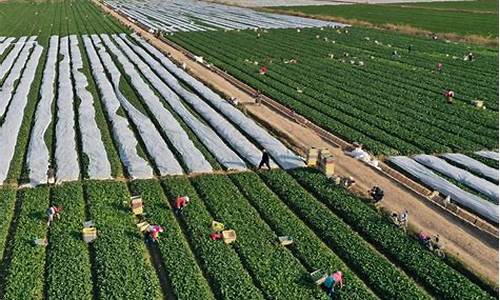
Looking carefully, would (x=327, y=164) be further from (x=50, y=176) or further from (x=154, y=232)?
(x=50, y=176)

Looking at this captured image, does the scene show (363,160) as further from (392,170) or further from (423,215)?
(423,215)

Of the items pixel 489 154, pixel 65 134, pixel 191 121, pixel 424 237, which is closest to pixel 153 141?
pixel 191 121

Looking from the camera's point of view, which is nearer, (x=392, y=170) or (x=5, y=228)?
(x=5, y=228)

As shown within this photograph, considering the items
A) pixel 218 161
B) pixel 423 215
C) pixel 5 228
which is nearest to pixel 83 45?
pixel 218 161

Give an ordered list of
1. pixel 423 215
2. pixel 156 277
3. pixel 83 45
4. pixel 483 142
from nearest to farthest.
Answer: pixel 156 277 < pixel 423 215 < pixel 483 142 < pixel 83 45

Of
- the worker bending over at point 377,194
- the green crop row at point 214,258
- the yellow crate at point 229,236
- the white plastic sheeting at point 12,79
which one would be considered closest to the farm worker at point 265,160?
the green crop row at point 214,258

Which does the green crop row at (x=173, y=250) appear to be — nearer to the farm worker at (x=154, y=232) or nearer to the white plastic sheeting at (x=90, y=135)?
the farm worker at (x=154, y=232)

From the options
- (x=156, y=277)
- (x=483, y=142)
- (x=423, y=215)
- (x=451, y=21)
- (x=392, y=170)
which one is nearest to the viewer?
(x=156, y=277)
